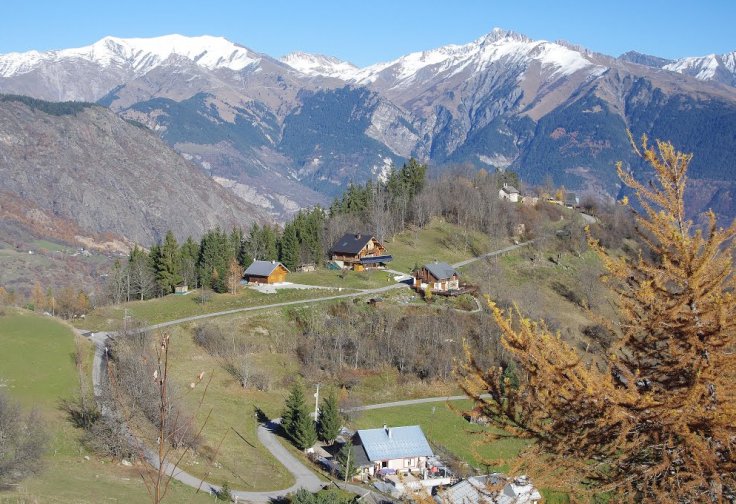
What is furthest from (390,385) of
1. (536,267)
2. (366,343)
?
(536,267)

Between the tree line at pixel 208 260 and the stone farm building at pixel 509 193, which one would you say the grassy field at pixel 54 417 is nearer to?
the tree line at pixel 208 260

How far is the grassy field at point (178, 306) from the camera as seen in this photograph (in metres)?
55.6

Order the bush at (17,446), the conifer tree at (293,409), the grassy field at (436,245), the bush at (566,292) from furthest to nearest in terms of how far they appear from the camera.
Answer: the grassy field at (436,245), the bush at (566,292), the conifer tree at (293,409), the bush at (17,446)

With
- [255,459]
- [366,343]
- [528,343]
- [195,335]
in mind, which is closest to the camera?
[528,343]

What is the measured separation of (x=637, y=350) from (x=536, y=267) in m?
78.8

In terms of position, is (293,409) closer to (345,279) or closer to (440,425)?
(440,425)

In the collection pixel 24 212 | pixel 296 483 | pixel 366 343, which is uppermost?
pixel 24 212

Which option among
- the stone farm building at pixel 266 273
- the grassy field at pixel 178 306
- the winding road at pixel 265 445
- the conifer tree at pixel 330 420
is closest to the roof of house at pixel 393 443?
the conifer tree at pixel 330 420

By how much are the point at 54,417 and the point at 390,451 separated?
1931cm

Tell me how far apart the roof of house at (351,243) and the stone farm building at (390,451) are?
122ft

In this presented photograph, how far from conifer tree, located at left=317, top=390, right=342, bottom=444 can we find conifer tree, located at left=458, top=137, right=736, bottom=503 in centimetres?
3519

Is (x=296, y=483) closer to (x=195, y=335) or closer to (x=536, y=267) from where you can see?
(x=195, y=335)

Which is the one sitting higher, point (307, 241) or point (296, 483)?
point (307, 241)

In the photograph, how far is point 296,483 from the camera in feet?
118
